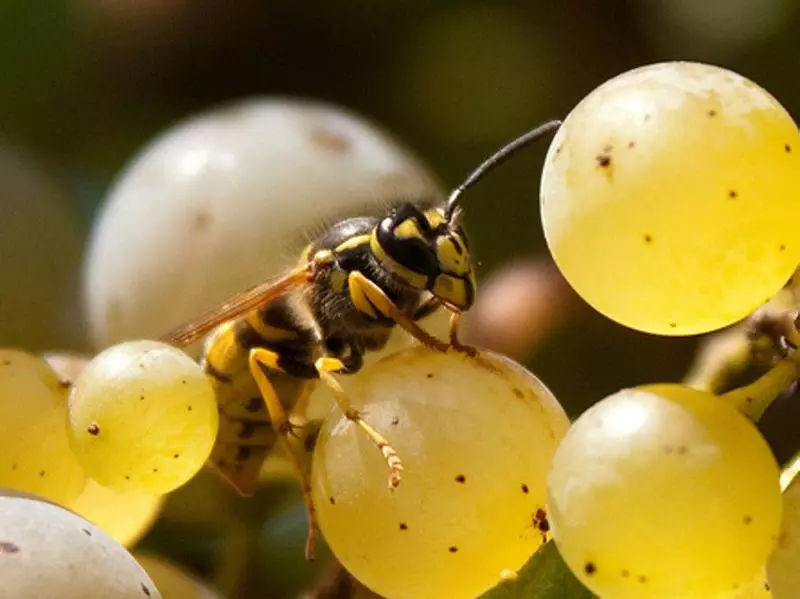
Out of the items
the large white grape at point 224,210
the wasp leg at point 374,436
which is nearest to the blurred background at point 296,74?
→ the large white grape at point 224,210

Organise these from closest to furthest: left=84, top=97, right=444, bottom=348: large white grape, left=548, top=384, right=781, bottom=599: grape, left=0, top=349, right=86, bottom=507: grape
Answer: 1. left=548, top=384, right=781, bottom=599: grape
2. left=0, top=349, right=86, bottom=507: grape
3. left=84, top=97, right=444, bottom=348: large white grape

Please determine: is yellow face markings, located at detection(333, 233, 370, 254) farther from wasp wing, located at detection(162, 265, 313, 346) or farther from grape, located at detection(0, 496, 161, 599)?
grape, located at detection(0, 496, 161, 599)

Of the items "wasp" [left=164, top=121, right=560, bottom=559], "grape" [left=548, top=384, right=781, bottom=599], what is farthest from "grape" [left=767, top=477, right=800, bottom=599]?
"wasp" [left=164, top=121, right=560, bottom=559]

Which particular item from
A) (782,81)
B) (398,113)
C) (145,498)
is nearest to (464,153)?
(398,113)

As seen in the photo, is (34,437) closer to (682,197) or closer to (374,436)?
(374,436)

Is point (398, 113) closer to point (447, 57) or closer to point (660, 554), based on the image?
point (447, 57)
